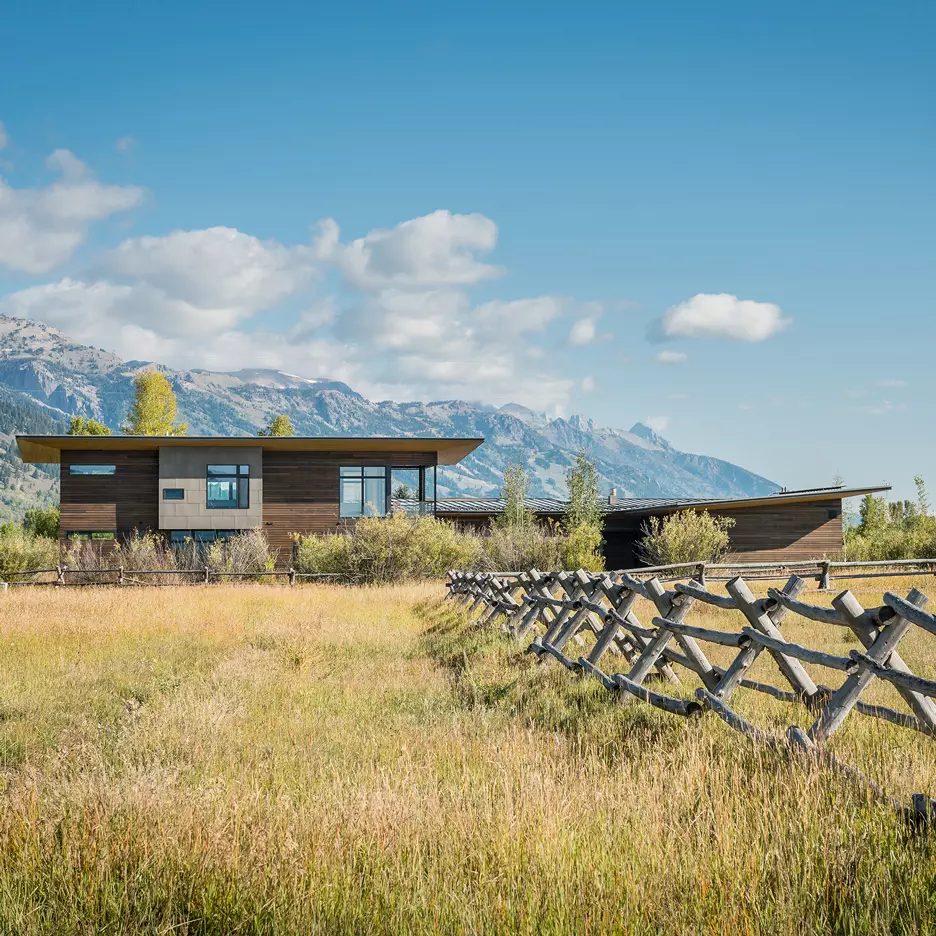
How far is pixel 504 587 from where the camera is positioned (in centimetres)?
1425

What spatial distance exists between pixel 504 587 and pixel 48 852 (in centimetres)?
1082

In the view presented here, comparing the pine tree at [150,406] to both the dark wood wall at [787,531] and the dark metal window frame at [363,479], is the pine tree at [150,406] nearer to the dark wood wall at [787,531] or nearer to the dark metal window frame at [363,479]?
the dark metal window frame at [363,479]

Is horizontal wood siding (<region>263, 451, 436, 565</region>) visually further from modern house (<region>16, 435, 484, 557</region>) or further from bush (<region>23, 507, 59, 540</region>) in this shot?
bush (<region>23, 507, 59, 540</region>)

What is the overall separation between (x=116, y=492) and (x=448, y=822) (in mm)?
37831

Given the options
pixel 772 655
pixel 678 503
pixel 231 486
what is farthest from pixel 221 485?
pixel 772 655

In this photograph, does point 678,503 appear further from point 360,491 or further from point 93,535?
point 93,535

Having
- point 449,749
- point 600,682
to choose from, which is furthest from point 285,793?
point 600,682

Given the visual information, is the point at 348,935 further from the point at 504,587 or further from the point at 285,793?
the point at 504,587

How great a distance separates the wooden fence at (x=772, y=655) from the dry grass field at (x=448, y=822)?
17cm

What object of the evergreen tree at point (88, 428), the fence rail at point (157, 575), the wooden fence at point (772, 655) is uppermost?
the evergreen tree at point (88, 428)

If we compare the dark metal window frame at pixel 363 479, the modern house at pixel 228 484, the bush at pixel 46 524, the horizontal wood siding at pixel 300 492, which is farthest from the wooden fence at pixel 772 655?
the bush at pixel 46 524

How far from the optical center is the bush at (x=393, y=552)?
29953 mm

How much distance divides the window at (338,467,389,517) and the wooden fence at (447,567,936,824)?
2895 centimetres

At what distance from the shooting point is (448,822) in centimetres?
405
